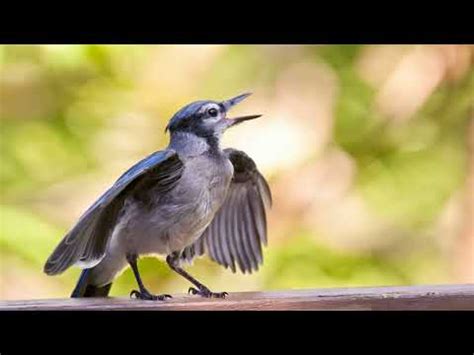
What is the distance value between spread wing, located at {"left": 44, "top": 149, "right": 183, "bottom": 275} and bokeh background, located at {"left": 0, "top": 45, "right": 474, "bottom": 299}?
1.02 meters

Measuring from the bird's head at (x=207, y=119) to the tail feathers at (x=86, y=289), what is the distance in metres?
0.30

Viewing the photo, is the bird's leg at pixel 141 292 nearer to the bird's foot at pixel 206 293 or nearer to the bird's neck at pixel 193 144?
the bird's foot at pixel 206 293

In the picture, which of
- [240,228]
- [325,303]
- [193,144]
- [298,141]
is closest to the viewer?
[325,303]

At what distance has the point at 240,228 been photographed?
196cm

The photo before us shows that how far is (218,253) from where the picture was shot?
1.96 m

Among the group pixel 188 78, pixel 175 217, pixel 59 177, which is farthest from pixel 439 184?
pixel 175 217

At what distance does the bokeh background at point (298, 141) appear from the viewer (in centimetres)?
277

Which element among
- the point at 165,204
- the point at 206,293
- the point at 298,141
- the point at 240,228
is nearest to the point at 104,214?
the point at 165,204

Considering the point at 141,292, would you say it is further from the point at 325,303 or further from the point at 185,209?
the point at 325,303

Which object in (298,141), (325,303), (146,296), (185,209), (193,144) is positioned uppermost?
(298,141)

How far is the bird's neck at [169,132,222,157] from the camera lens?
1758 millimetres

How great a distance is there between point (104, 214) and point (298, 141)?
1.29m
